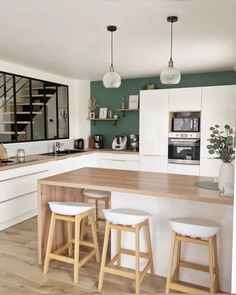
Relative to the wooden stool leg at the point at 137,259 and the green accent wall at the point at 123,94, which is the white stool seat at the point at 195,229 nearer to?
the wooden stool leg at the point at 137,259

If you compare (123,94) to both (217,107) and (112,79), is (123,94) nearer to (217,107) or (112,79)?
(217,107)

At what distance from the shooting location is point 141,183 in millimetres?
2434

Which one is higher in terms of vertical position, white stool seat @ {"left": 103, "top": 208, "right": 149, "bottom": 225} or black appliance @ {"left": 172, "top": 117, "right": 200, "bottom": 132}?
black appliance @ {"left": 172, "top": 117, "right": 200, "bottom": 132}

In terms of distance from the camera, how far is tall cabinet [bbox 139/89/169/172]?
461 cm

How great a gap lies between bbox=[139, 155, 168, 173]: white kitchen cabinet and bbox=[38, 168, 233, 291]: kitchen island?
182cm

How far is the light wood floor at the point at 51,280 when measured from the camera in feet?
7.42

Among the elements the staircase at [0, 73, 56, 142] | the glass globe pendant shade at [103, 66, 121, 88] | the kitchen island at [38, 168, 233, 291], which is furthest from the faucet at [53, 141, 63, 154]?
the glass globe pendant shade at [103, 66, 121, 88]

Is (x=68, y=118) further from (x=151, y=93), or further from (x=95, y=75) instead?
(x=151, y=93)

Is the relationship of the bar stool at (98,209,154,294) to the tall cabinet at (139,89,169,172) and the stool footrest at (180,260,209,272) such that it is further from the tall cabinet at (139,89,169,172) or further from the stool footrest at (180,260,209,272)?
the tall cabinet at (139,89,169,172)

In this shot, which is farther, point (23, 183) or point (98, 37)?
point (23, 183)

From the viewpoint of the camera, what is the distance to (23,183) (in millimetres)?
3730

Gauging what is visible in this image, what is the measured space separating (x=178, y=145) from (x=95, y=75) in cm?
204

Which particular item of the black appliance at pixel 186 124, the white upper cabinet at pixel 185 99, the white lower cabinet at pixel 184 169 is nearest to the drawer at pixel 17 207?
the white lower cabinet at pixel 184 169

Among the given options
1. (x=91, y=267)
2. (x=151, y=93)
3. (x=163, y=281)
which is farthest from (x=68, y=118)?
(x=163, y=281)
